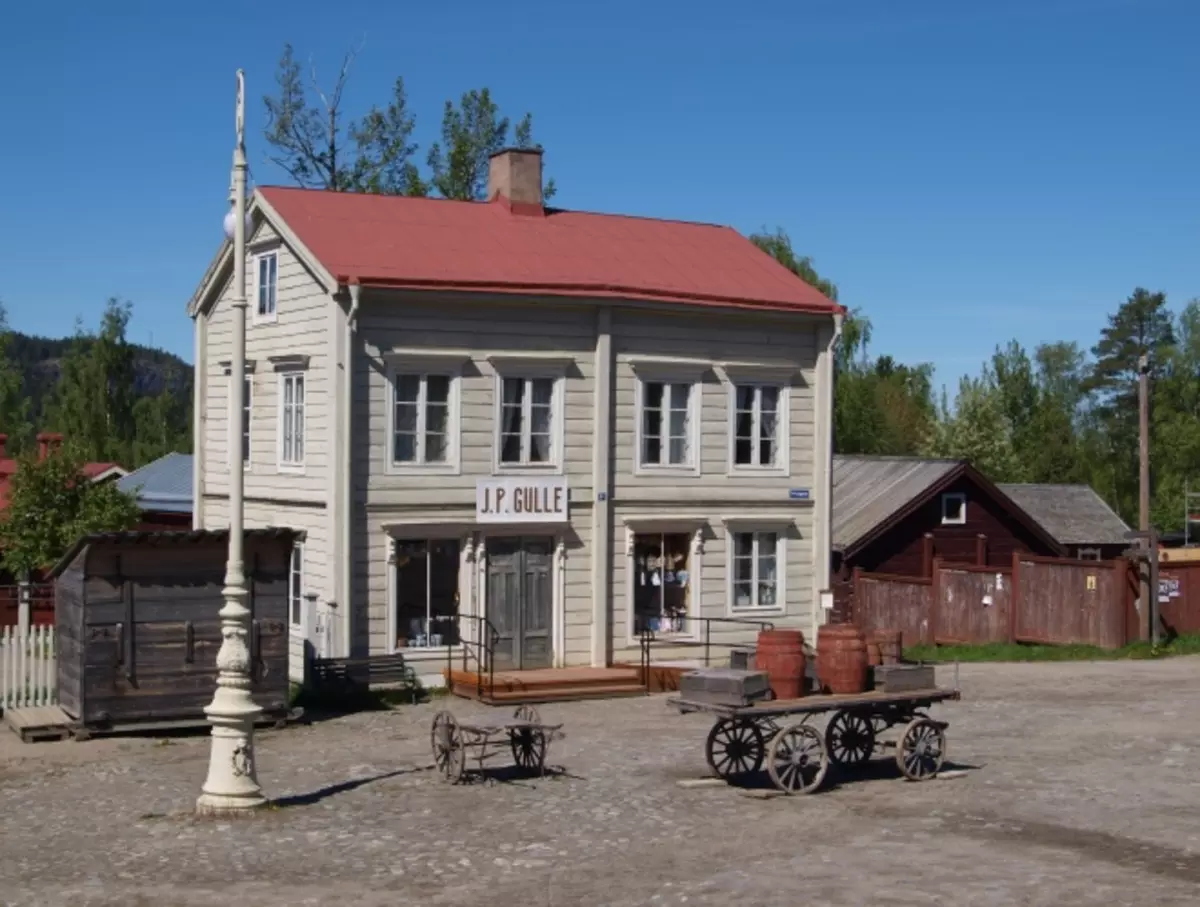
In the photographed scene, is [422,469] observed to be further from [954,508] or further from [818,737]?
[954,508]

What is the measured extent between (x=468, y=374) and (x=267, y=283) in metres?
4.26

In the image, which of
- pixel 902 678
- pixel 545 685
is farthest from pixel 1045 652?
pixel 902 678

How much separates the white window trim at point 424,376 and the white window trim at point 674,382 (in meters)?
3.16

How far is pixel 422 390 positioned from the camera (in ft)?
87.5

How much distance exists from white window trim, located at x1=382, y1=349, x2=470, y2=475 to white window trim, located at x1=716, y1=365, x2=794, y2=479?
500cm

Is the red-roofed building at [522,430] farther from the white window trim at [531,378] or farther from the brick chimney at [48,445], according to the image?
the brick chimney at [48,445]

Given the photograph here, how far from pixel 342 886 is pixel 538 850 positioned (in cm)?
213

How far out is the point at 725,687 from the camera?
17641 millimetres

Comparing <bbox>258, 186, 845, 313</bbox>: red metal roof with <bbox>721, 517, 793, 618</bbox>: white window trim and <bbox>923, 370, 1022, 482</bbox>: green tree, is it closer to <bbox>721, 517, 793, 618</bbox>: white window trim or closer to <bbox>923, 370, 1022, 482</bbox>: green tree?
<bbox>721, 517, 793, 618</bbox>: white window trim

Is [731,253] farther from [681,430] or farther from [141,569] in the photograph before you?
[141,569]

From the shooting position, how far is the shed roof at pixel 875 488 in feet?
124

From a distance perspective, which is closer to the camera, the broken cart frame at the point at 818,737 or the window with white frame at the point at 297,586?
the broken cart frame at the point at 818,737

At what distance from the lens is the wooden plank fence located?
33.5 m

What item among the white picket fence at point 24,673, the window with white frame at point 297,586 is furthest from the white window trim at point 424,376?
the white picket fence at point 24,673
